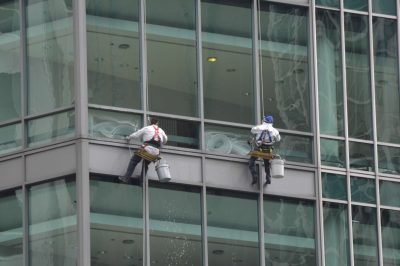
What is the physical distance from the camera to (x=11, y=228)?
40625 millimetres

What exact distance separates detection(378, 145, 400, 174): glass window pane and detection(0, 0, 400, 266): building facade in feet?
0.10

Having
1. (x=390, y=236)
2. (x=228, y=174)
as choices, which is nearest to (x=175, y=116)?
(x=228, y=174)

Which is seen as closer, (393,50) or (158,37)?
(158,37)

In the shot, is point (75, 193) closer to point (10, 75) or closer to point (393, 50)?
point (10, 75)

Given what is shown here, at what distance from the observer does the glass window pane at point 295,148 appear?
139ft

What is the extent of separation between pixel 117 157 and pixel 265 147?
3.33m

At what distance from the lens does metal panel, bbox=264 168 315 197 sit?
42.0 meters

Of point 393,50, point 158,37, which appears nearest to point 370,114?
point 393,50

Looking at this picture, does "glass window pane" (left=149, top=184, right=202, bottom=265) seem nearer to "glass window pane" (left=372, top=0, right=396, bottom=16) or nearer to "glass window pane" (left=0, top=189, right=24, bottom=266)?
"glass window pane" (left=0, top=189, right=24, bottom=266)

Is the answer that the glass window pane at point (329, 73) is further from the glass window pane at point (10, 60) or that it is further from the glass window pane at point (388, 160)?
the glass window pane at point (10, 60)

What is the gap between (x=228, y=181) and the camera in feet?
136

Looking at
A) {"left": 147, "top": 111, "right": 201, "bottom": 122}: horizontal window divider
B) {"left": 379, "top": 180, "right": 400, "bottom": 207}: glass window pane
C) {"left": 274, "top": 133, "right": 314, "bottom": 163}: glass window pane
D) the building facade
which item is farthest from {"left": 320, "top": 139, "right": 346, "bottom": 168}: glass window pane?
{"left": 147, "top": 111, "right": 201, "bottom": 122}: horizontal window divider

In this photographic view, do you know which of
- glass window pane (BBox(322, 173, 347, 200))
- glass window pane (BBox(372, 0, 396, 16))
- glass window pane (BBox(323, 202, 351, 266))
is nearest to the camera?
glass window pane (BBox(323, 202, 351, 266))

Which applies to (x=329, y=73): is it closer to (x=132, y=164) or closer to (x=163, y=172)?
(x=163, y=172)
